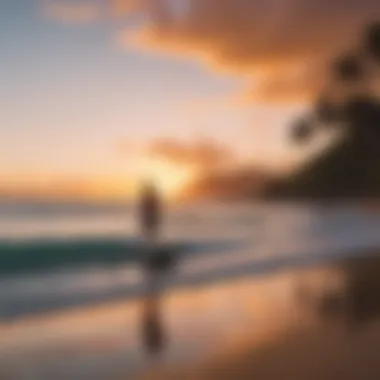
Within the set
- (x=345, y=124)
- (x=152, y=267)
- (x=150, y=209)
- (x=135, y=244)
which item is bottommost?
(x=152, y=267)

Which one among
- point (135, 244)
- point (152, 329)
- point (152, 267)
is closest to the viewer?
point (152, 329)

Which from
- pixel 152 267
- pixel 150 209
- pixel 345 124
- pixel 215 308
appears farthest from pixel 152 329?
pixel 152 267

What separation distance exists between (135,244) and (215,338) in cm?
214

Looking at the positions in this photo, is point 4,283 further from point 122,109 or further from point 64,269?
point 122,109

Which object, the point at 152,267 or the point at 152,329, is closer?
the point at 152,329

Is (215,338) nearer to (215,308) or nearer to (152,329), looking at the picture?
(152,329)

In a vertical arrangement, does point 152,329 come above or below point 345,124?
below

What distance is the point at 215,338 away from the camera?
1997mm

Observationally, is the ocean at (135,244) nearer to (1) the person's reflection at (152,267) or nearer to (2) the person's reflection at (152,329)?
(1) the person's reflection at (152,267)

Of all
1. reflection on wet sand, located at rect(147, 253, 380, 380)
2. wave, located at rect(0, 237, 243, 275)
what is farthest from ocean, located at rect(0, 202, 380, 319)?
reflection on wet sand, located at rect(147, 253, 380, 380)

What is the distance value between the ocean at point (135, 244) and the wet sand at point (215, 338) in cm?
40

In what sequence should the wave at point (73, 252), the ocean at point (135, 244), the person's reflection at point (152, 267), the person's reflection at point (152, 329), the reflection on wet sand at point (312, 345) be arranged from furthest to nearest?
the wave at point (73, 252) < the ocean at point (135, 244) < the person's reflection at point (152, 267) < the person's reflection at point (152, 329) < the reflection on wet sand at point (312, 345)

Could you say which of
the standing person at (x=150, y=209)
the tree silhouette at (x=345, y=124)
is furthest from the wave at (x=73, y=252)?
the tree silhouette at (x=345, y=124)

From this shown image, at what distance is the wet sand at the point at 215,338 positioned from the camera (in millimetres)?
1627
